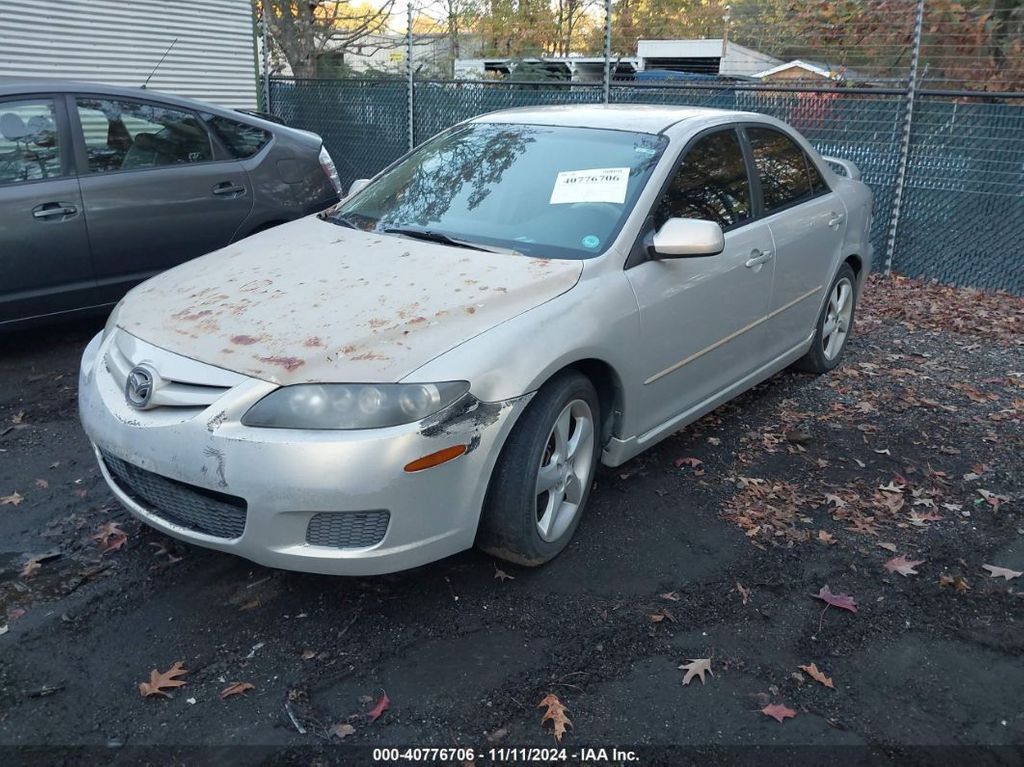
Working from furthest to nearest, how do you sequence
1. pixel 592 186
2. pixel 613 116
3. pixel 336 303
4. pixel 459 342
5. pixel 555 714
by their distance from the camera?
pixel 613 116
pixel 592 186
pixel 336 303
pixel 459 342
pixel 555 714

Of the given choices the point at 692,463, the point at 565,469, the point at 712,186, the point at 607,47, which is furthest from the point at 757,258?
the point at 607,47

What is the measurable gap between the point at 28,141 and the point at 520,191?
10.9ft

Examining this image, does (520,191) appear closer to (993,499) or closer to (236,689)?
(236,689)

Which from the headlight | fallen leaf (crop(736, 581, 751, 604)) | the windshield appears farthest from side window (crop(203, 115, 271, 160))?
fallen leaf (crop(736, 581, 751, 604))

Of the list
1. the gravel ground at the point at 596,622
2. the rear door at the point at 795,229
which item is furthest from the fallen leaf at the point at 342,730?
the rear door at the point at 795,229

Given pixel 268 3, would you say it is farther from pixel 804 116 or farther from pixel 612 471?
pixel 612 471

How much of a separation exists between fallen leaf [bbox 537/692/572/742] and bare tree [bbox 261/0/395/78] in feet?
45.0

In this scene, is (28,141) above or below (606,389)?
above

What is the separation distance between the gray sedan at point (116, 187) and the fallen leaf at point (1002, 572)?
5.07 m

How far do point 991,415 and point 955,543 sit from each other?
1.85 metres

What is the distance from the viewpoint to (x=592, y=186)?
418cm

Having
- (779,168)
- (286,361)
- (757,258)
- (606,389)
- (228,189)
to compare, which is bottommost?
(606,389)

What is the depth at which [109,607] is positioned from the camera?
11.1 ft

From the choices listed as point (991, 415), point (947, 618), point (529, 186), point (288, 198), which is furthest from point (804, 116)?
point (947, 618)
